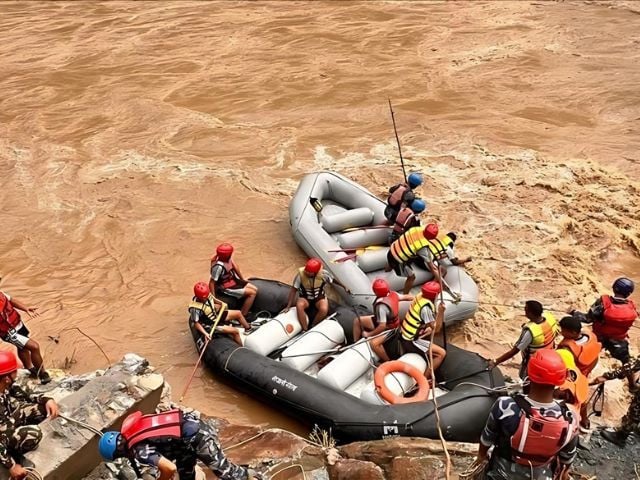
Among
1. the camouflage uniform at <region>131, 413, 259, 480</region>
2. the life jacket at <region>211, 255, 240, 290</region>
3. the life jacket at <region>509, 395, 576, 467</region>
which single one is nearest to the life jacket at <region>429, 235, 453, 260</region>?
the life jacket at <region>211, 255, 240, 290</region>

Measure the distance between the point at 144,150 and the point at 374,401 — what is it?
276 inches

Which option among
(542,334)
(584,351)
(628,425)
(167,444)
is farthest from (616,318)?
(167,444)

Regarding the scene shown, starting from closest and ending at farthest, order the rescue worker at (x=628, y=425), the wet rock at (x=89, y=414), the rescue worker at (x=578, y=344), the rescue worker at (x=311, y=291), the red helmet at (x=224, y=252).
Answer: the wet rock at (x=89, y=414)
the rescue worker at (x=628, y=425)
the rescue worker at (x=578, y=344)
the rescue worker at (x=311, y=291)
the red helmet at (x=224, y=252)

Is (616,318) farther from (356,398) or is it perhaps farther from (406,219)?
(406,219)

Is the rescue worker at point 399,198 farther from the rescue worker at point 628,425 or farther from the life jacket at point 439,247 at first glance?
the rescue worker at point 628,425

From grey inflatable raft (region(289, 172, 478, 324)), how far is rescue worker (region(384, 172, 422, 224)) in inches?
7.2

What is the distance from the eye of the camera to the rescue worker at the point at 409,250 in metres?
6.65

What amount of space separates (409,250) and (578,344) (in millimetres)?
2242

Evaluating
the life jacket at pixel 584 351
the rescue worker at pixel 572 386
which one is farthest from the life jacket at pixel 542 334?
the rescue worker at pixel 572 386

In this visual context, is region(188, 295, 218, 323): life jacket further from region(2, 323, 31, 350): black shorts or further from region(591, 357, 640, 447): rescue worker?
region(591, 357, 640, 447): rescue worker

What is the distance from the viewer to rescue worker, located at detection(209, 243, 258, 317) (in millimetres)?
6391

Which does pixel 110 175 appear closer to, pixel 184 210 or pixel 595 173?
pixel 184 210

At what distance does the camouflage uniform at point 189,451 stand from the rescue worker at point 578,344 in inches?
99.3

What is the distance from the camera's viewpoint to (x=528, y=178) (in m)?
9.57
